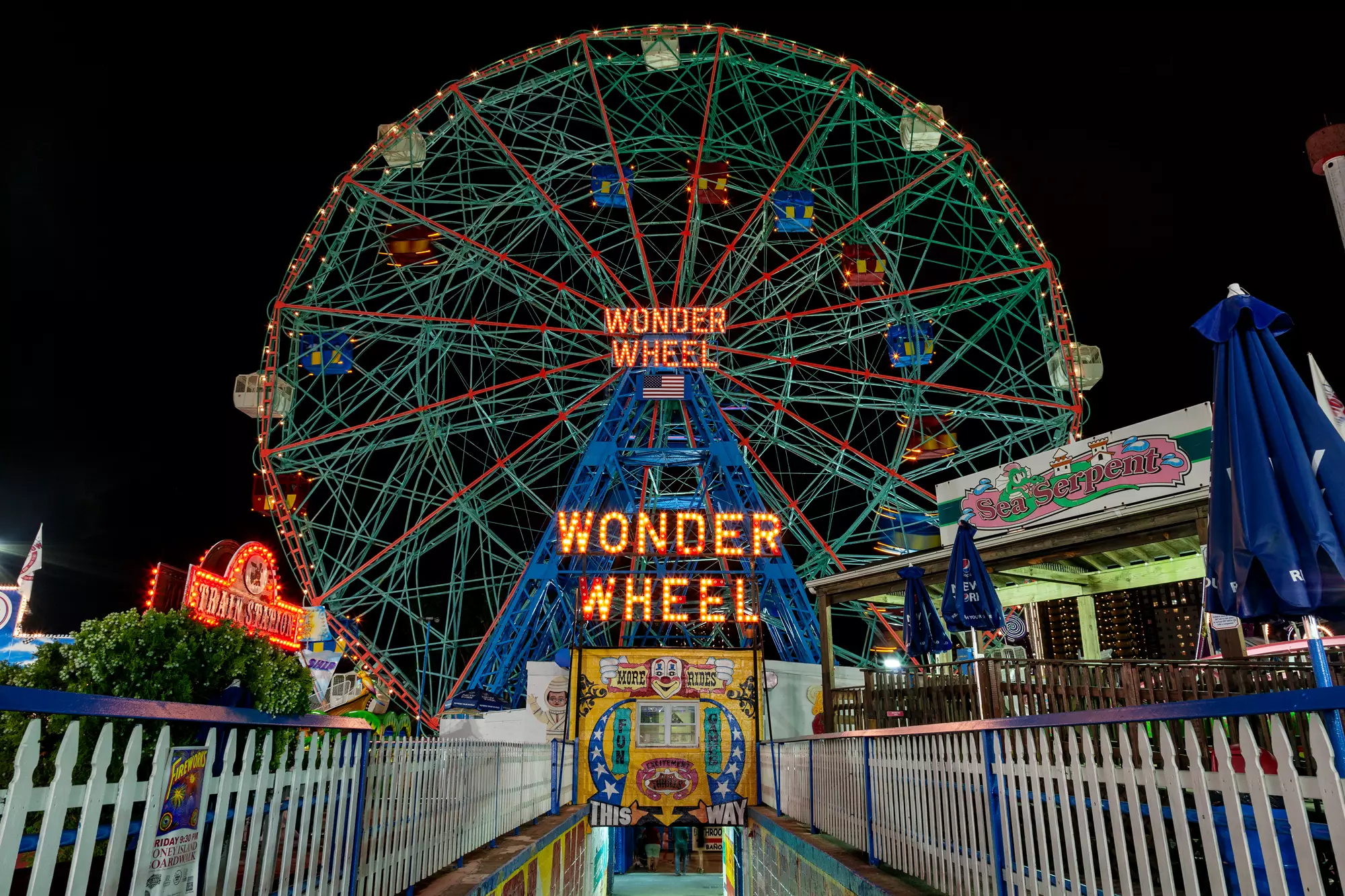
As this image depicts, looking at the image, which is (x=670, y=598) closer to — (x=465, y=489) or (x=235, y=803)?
(x=465, y=489)

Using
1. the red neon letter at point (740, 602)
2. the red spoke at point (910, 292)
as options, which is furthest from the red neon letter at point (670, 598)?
the red spoke at point (910, 292)

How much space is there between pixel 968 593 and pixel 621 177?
498 inches

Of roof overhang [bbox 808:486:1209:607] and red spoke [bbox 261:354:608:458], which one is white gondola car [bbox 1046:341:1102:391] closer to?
roof overhang [bbox 808:486:1209:607]

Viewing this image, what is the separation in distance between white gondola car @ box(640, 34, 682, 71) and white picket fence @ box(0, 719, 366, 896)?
1741 cm

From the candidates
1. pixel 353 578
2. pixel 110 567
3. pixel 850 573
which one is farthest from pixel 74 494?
pixel 850 573

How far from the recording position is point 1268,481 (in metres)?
3.67

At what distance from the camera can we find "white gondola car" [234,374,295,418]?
18.1 m

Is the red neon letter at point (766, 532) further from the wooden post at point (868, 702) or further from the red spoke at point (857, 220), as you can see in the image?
the wooden post at point (868, 702)

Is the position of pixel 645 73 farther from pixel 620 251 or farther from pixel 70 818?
pixel 70 818

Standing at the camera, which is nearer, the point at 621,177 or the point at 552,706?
the point at 552,706

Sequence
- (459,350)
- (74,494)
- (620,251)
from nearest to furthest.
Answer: (459,350), (620,251), (74,494)

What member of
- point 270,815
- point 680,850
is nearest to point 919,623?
point 270,815

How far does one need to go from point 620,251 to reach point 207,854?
20.0m

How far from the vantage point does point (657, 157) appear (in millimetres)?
20656
